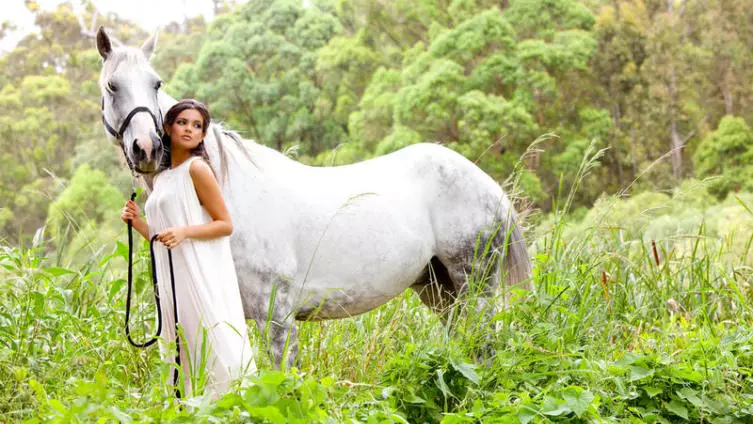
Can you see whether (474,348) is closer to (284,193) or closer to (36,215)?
(284,193)

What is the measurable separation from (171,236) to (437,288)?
1.67 m

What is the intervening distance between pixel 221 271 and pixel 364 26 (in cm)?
2795

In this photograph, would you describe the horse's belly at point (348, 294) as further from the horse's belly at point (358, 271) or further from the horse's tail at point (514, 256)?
the horse's tail at point (514, 256)

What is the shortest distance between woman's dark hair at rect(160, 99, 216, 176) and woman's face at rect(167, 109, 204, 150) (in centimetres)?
1

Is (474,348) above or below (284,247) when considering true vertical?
below

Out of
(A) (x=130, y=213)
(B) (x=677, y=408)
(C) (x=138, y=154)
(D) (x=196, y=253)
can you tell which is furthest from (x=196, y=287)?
(B) (x=677, y=408)

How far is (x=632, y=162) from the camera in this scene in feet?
86.5

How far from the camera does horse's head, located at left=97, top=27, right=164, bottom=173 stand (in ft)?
10.4

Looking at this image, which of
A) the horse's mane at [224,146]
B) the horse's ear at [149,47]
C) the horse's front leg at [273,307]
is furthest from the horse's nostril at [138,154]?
the horse's front leg at [273,307]

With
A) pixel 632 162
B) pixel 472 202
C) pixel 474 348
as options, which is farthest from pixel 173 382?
pixel 632 162

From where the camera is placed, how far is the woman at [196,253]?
3154 mm

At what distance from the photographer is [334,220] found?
150 inches

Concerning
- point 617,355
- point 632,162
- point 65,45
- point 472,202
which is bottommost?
point 632,162

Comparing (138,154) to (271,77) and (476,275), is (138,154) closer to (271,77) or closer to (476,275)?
(476,275)
